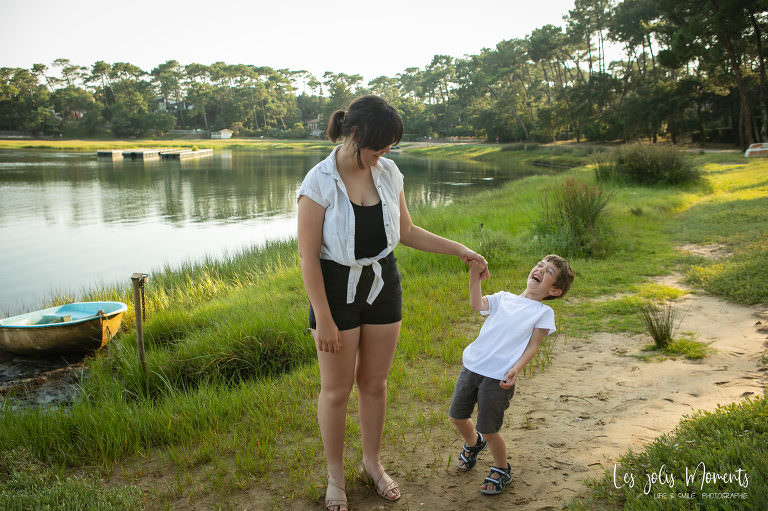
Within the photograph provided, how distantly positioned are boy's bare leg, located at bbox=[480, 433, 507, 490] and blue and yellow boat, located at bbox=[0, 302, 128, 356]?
5.45 meters

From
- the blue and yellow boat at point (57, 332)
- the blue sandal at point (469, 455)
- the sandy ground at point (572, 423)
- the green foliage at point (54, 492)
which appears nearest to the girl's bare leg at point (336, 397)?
the sandy ground at point (572, 423)

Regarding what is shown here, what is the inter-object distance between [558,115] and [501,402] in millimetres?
49577

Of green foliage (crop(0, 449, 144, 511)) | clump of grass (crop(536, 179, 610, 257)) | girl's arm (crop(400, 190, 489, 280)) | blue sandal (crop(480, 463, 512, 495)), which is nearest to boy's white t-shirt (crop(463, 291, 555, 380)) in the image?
girl's arm (crop(400, 190, 489, 280))

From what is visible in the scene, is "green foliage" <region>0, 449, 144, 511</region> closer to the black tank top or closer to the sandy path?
the sandy path

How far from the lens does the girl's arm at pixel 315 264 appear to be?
2.27 metres

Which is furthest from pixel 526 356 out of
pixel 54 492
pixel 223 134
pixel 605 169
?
pixel 223 134

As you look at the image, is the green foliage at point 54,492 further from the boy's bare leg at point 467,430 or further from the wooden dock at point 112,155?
the wooden dock at point 112,155

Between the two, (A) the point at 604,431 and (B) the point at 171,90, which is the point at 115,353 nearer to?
(A) the point at 604,431

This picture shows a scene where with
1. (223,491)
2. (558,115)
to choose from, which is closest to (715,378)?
(223,491)

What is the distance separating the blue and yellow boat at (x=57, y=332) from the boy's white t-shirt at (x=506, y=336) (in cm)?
542

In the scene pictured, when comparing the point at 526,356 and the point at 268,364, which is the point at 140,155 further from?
the point at 526,356

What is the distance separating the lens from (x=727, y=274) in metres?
6.22

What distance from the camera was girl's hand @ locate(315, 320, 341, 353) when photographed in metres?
2.32

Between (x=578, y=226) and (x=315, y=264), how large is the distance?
281 inches
